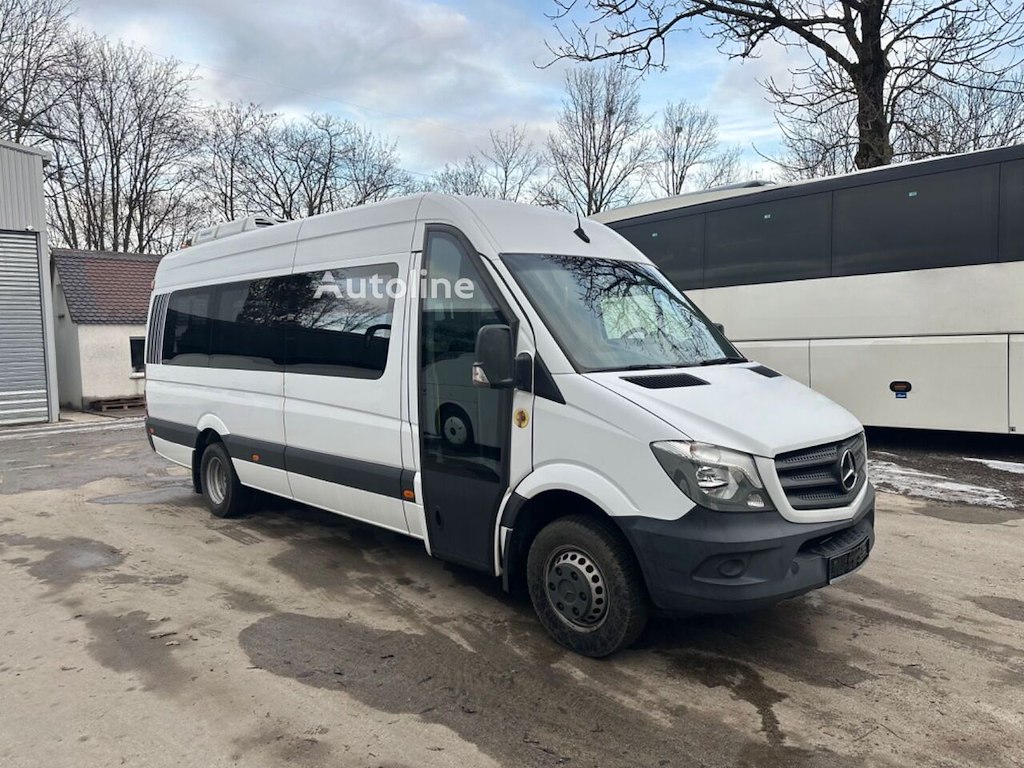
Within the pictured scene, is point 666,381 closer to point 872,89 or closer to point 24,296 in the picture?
point 872,89

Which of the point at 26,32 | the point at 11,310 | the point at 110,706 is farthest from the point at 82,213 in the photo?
the point at 110,706

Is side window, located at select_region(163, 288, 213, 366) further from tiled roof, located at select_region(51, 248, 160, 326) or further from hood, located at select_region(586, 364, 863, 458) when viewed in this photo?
tiled roof, located at select_region(51, 248, 160, 326)

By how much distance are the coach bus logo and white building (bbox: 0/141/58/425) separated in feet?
64.9

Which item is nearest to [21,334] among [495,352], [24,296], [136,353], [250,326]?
[24,296]

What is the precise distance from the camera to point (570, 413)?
395 centimetres

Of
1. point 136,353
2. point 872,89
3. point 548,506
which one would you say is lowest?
point 548,506

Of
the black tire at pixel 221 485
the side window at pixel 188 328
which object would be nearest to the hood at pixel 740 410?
the black tire at pixel 221 485

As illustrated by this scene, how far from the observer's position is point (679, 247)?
481 inches

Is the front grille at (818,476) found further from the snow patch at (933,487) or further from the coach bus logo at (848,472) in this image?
the snow patch at (933,487)

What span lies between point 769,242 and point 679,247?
163cm

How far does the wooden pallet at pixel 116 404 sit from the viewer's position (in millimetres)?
20906

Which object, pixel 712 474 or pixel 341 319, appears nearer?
pixel 712 474

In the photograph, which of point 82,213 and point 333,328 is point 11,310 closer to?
point 333,328

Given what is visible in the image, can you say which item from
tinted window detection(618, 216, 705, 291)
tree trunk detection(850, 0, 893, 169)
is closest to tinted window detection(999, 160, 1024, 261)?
tinted window detection(618, 216, 705, 291)
